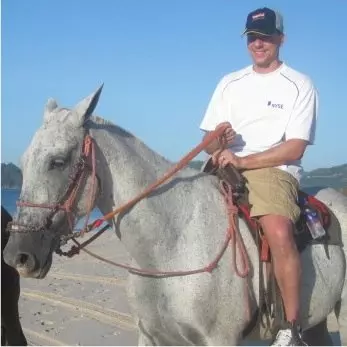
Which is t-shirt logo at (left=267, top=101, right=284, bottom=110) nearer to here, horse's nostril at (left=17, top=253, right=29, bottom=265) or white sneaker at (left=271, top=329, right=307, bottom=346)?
white sneaker at (left=271, top=329, right=307, bottom=346)

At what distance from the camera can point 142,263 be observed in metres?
4.11

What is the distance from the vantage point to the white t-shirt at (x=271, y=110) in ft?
14.7

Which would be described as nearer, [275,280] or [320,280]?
[275,280]

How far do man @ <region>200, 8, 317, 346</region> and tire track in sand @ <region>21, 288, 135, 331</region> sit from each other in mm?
4202

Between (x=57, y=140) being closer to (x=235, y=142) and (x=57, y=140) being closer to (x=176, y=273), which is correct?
(x=176, y=273)

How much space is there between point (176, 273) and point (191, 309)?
25cm

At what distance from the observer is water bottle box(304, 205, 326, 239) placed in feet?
15.0

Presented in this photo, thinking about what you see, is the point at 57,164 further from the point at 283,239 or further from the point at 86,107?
the point at 283,239

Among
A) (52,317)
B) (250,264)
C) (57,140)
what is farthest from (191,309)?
(52,317)

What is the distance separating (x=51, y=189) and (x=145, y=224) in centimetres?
70

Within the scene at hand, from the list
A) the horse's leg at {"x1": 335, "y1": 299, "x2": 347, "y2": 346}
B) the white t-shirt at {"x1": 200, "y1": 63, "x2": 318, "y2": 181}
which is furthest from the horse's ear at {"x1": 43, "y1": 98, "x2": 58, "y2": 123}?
the horse's leg at {"x1": 335, "y1": 299, "x2": 347, "y2": 346}

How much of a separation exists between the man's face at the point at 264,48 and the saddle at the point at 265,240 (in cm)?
89

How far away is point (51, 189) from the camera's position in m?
3.77

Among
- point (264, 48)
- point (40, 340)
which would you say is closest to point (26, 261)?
point (264, 48)
